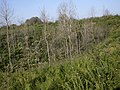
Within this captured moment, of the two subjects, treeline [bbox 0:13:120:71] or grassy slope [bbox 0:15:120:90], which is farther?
treeline [bbox 0:13:120:71]

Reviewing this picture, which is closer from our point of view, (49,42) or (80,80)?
(80,80)

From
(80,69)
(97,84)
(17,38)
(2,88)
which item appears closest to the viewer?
(97,84)

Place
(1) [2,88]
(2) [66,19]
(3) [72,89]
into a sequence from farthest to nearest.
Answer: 1. (2) [66,19]
2. (1) [2,88]
3. (3) [72,89]

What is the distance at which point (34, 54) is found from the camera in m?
30.4

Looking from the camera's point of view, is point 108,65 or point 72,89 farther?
point 108,65

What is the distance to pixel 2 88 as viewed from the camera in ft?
16.9

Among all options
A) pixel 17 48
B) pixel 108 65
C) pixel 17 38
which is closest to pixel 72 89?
pixel 108 65

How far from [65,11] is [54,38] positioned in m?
5.57

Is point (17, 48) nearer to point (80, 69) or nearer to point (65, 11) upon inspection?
point (65, 11)

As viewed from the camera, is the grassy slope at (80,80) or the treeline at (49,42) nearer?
the grassy slope at (80,80)

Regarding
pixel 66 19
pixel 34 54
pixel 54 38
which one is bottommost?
pixel 34 54

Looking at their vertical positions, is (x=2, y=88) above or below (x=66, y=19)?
below

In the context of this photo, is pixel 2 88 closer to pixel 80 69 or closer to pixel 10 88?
pixel 10 88

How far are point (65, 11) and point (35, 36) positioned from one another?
1165 cm
